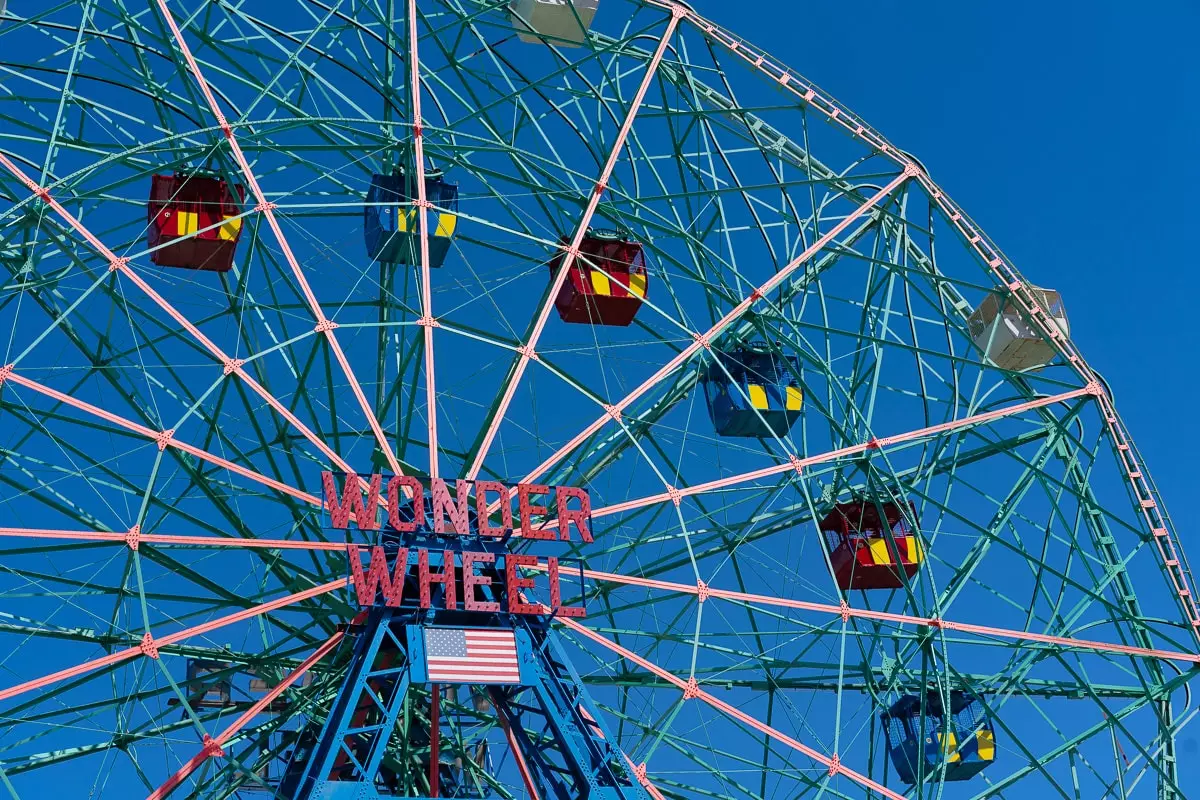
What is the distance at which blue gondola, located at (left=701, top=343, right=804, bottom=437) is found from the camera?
34031 millimetres

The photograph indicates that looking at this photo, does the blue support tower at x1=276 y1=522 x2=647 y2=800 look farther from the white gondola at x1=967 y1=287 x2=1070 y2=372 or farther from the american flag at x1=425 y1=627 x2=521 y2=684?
the white gondola at x1=967 y1=287 x2=1070 y2=372

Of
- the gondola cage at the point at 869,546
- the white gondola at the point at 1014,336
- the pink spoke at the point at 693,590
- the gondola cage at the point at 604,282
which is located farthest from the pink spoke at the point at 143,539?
the white gondola at the point at 1014,336

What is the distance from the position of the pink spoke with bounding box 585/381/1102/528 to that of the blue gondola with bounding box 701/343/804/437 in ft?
7.63

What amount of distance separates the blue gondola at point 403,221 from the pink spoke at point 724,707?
738cm

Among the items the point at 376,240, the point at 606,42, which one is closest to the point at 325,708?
the point at 376,240

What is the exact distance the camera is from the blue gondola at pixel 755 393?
34.0 meters

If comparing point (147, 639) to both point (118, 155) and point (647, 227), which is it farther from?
point (647, 227)

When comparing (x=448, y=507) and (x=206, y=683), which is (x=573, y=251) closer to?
(x=448, y=507)

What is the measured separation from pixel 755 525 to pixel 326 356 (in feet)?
33.1

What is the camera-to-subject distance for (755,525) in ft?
120

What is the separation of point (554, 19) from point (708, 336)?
704 cm

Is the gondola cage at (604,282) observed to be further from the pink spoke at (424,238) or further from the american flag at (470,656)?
the american flag at (470,656)

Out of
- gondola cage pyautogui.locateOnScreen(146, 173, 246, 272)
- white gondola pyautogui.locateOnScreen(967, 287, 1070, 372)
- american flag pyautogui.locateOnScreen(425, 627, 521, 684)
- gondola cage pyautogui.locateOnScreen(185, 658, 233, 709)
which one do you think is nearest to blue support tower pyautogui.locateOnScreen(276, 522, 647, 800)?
american flag pyautogui.locateOnScreen(425, 627, 521, 684)

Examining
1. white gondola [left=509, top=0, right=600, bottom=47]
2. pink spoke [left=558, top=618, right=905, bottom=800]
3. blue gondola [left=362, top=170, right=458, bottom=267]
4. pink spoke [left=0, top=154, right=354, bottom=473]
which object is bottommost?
pink spoke [left=558, top=618, right=905, bottom=800]
